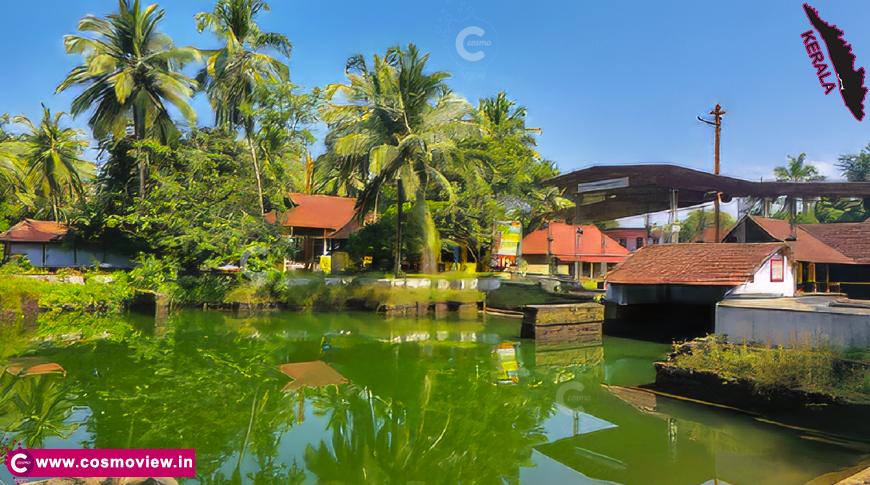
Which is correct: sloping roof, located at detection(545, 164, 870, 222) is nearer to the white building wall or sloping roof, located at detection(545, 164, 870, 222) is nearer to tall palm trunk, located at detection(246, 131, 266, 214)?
the white building wall

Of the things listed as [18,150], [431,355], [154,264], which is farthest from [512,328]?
[18,150]

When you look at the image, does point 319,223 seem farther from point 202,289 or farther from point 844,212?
point 844,212

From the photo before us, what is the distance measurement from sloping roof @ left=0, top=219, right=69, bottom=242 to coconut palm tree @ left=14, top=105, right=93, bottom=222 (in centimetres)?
83

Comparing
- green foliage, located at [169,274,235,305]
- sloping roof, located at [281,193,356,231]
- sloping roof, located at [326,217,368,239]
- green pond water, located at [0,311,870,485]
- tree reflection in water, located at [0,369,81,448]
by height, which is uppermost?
sloping roof, located at [281,193,356,231]

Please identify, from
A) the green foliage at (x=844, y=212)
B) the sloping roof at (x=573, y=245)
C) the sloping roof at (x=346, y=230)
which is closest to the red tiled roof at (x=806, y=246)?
the sloping roof at (x=573, y=245)

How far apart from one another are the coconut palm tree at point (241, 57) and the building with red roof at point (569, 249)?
871 inches

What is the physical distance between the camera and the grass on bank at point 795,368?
860 cm

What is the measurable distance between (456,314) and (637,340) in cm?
902

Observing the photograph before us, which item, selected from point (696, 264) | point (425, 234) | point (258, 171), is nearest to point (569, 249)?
point (425, 234)

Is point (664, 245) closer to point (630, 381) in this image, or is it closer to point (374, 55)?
point (630, 381)

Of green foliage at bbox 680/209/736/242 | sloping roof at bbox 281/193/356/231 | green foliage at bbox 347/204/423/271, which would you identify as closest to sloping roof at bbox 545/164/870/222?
green foliage at bbox 347/204/423/271

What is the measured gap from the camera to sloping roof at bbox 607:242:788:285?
15.2 m

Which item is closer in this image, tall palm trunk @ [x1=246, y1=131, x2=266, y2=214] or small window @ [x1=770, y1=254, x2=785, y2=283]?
small window @ [x1=770, y1=254, x2=785, y2=283]

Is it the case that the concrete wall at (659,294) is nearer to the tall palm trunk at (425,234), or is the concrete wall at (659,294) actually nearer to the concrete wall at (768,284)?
the concrete wall at (768,284)
